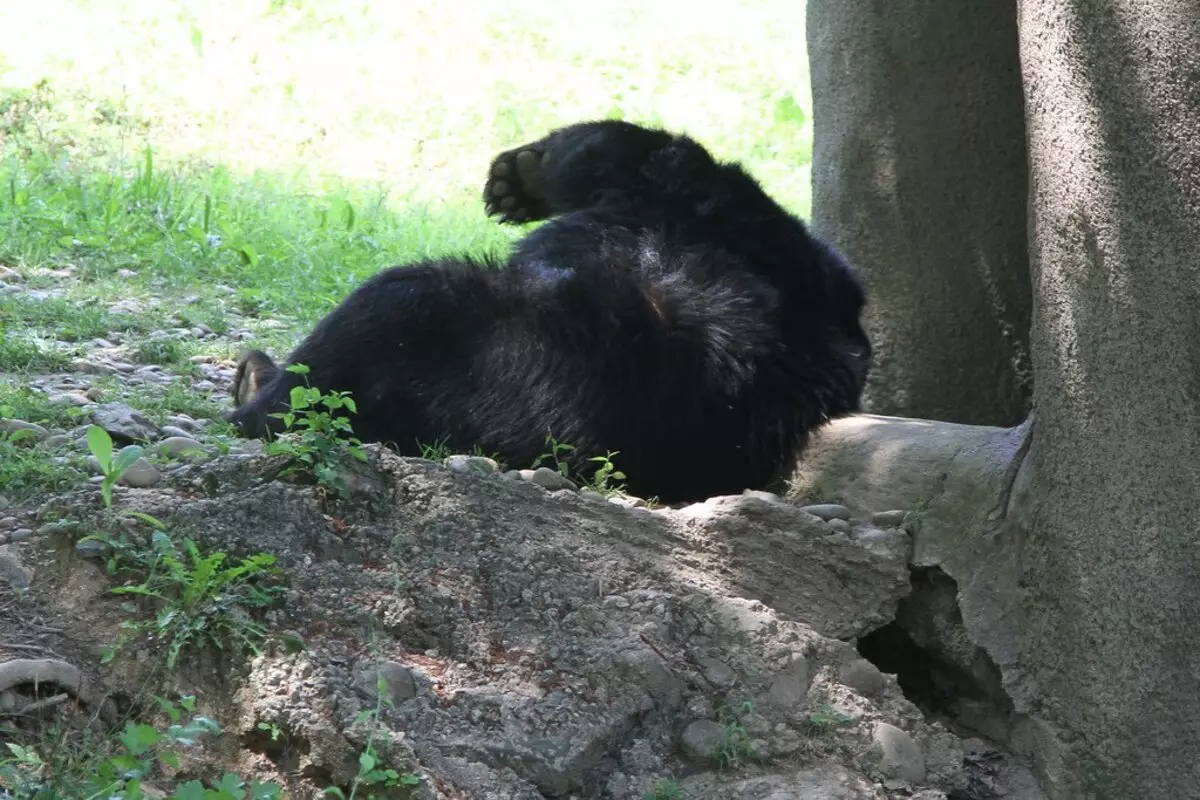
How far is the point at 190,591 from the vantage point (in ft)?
9.80

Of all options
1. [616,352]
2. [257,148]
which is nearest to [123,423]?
[616,352]

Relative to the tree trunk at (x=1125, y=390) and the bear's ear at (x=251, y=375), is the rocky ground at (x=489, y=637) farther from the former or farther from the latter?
the bear's ear at (x=251, y=375)

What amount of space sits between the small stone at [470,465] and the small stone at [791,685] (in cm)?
88

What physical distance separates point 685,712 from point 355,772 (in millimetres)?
789

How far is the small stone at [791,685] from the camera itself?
133 inches

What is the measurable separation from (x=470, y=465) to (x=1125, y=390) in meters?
1.56

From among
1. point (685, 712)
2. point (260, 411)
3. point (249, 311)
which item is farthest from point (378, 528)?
point (249, 311)

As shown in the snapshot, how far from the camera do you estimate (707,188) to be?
16.3 feet

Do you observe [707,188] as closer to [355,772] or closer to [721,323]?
[721,323]

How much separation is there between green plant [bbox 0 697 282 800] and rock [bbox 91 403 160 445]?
1.62 m

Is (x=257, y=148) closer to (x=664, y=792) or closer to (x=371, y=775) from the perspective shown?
(x=664, y=792)

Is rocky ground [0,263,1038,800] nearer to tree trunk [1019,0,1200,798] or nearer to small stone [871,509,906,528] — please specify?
small stone [871,509,906,528]

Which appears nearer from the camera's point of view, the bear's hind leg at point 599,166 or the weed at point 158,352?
the bear's hind leg at point 599,166

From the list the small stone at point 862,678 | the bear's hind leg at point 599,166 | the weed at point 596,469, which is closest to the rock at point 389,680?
the small stone at point 862,678
